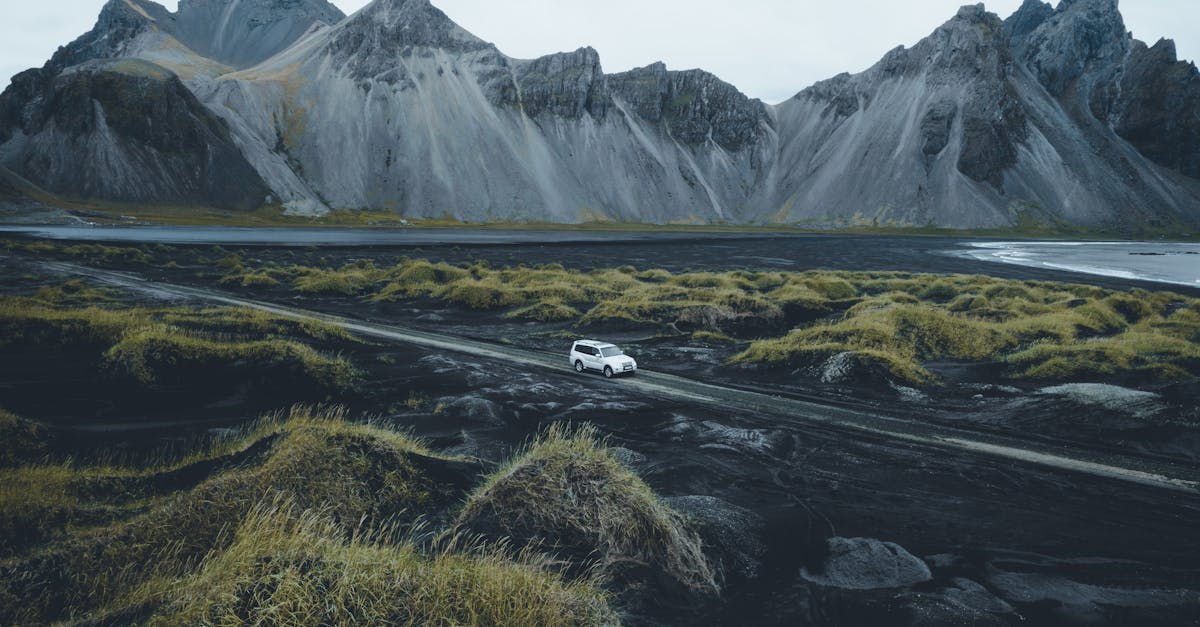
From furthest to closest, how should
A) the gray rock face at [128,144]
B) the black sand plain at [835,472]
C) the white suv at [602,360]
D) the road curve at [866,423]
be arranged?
the gray rock face at [128,144]
the white suv at [602,360]
the road curve at [866,423]
the black sand plain at [835,472]

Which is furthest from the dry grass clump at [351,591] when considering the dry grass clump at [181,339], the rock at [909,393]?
the rock at [909,393]

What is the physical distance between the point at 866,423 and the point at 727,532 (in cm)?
1066

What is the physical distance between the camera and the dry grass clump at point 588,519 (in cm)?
1104

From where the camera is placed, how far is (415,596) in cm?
786

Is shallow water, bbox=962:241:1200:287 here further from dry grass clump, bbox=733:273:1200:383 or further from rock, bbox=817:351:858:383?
rock, bbox=817:351:858:383

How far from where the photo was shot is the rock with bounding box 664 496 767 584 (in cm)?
1208

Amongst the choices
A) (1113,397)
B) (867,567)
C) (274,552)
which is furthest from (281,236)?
(867,567)

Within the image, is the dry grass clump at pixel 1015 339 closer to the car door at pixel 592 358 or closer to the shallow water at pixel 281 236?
the car door at pixel 592 358

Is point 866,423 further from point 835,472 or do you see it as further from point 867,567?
point 867,567

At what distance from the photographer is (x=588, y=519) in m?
11.4

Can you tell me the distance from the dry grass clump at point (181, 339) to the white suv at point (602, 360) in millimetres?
9755

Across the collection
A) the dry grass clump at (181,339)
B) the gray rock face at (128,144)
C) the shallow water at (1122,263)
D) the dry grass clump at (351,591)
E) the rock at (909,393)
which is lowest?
the rock at (909,393)

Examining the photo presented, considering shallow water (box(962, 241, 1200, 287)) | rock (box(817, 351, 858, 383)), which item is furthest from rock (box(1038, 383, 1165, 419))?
shallow water (box(962, 241, 1200, 287))

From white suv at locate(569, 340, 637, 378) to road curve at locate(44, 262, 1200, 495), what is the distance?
1.65 ft
